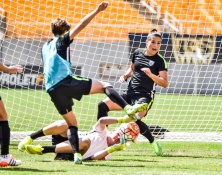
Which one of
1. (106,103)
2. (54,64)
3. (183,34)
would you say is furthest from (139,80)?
(183,34)

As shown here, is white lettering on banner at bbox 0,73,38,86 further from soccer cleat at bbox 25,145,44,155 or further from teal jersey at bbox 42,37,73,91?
teal jersey at bbox 42,37,73,91

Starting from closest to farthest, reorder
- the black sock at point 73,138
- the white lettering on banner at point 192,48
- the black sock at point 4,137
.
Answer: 1. the black sock at point 4,137
2. the black sock at point 73,138
3. the white lettering on banner at point 192,48

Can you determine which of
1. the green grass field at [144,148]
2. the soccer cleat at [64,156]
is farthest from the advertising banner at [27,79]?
the soccer cleat at [64,156]

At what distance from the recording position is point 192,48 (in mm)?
20312

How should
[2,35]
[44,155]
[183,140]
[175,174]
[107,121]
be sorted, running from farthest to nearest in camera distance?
[2,35]
[183,140]
[44,155]
[107,121]
[175,174]

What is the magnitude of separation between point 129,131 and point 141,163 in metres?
0.53

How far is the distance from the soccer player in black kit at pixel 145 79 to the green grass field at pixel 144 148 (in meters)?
0.44

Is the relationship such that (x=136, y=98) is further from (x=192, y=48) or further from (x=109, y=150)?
(x=192, y=48)

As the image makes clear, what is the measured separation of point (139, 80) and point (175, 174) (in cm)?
286

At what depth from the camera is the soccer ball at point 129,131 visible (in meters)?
8.05

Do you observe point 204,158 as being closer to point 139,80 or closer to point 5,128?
point 139,80

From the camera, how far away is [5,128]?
7.24 meters

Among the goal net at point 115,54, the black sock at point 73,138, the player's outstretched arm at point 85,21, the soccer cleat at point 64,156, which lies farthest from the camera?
the goal net at point 115,54

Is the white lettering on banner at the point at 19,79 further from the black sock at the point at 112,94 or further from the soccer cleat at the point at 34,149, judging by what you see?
the black sock at the point at 112,94
